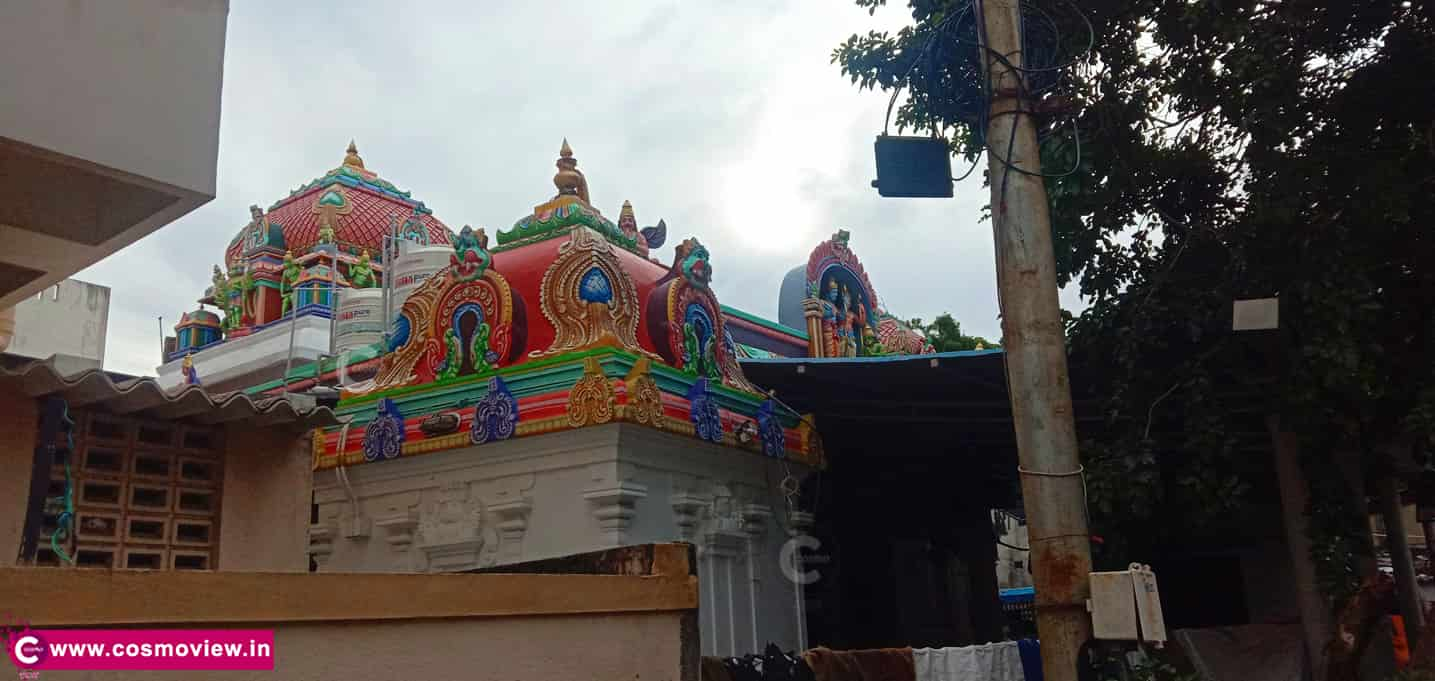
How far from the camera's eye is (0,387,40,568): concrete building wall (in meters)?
6.25

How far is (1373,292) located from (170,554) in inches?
313

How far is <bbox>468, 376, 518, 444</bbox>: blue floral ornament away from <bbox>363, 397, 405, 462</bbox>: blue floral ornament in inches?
37.0

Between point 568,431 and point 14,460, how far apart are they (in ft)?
14.1

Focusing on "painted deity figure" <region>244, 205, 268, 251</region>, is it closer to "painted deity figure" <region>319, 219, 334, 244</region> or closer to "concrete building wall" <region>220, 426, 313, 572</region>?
"painted deity figure" <region>319, 219, 334, 244</region>

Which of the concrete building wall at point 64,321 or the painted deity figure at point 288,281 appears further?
the painted deity figure at point 288,281

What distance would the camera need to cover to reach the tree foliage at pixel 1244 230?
7770mm

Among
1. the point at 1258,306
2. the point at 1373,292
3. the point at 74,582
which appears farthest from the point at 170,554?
the point at 1373,292

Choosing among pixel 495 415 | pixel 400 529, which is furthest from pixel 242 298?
pixel 495 415

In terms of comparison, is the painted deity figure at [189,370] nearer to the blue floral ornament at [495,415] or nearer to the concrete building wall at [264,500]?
the blue floral ornament at [495,415]

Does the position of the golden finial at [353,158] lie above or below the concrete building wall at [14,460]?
above

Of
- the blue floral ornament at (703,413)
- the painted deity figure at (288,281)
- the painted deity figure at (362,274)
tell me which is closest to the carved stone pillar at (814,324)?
the blue floral ornament at (703,413)

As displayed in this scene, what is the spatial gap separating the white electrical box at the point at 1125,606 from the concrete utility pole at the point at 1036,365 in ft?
0.23

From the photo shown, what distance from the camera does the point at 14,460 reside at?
6.29 meters

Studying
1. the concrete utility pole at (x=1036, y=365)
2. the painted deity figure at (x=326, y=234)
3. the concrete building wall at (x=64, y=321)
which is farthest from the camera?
the painted deity figure at (x=326, y=234)
